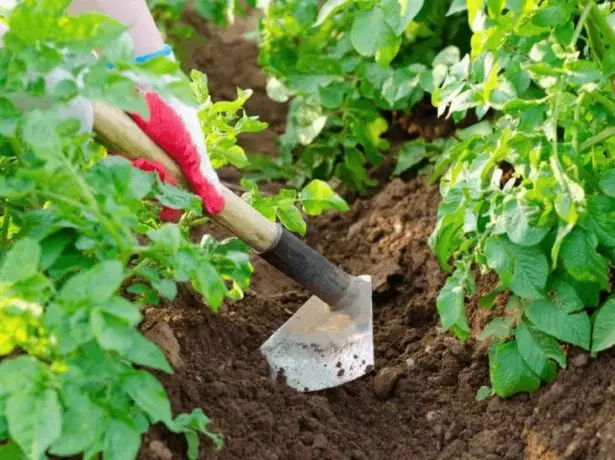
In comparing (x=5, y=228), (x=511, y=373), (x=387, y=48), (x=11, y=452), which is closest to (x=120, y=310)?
(x=11, y=452)

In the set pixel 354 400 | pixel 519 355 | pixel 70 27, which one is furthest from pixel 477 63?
pixel 70 27

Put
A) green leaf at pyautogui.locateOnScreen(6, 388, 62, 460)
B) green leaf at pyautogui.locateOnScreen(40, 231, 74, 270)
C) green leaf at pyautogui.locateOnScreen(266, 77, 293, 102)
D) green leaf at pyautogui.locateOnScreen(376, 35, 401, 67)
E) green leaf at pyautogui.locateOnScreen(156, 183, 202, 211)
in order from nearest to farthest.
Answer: green leaf at pyautogui.locateOnScreen(6, 388, 62, 460), green leaf at pyautogui.locateOnScreen(40, 231, 74, 270), green leaf at pyautogui.locateOnScreen(156, 183, 202, 211), green leaf at pyautogui.locateOnScreen(376, 35, 401, 67), green leaf at pyautogui.locateOnScreen(266, 77, 293, 102)

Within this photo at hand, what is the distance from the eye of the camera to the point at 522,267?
2266 mm

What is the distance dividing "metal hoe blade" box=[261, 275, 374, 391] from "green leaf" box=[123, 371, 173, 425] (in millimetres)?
791

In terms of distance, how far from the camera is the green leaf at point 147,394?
1738mm

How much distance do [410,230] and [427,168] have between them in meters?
0.26

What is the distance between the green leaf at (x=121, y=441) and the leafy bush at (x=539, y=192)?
84cm

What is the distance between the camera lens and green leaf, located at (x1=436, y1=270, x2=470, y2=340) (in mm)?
2357

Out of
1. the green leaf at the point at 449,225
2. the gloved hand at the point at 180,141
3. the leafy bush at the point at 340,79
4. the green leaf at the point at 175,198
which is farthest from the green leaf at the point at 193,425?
the leafy bush at the point at 340,79

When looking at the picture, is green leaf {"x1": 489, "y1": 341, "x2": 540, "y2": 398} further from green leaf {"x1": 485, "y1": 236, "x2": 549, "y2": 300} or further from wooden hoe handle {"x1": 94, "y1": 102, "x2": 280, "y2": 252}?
wooden hoe handle {"x1": 94, "y1": 102, "x2": 280, "y2": 252}

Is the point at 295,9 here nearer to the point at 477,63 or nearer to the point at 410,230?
the point at 410,230

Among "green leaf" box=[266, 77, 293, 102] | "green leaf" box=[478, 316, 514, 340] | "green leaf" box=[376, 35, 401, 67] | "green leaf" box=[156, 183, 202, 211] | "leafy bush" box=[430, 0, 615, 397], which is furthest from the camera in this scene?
"green leaf" box=[266, 77, 293, 102]

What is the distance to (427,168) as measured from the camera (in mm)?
3316

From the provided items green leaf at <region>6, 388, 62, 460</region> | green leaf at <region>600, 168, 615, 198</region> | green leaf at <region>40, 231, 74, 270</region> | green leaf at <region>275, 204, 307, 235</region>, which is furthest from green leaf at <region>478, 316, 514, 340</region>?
green leaf at <region>6, 388, 62, 460</region>
